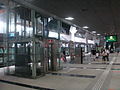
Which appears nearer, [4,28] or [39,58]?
[39,58]

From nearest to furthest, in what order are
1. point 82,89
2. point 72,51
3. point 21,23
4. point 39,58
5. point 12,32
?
1. point 82,89
2. point 39,58
3. point 12,32
4. point 21,23
5. point 72,51

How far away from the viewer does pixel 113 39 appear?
58.7 ft

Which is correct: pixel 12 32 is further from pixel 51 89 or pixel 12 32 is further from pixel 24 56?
pixel 51 89

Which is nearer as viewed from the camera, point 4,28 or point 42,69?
point 42,69

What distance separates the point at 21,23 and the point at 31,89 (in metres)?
8.05

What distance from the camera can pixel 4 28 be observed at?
38.5ft

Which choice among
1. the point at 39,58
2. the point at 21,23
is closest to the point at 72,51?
the point at 21,23

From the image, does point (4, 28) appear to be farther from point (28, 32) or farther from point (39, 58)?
point (39, 58)

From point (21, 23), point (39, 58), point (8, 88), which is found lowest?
point (8, 88)

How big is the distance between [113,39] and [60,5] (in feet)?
45.2

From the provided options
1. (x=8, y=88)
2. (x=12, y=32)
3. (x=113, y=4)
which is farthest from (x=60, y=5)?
(x=12, y=32)

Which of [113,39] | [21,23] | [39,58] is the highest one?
[21,23]

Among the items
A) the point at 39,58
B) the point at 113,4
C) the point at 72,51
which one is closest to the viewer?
the point at 113,4

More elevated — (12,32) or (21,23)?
(21,23)
